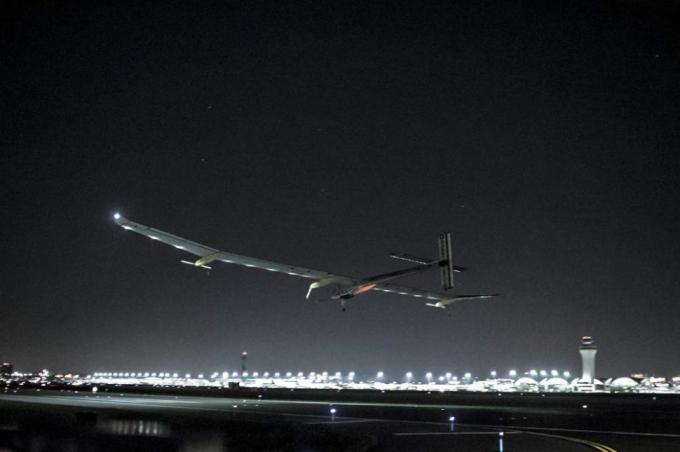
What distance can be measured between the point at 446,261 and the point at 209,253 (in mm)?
12639

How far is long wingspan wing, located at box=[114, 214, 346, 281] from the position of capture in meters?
31.3

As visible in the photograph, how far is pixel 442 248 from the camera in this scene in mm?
34969

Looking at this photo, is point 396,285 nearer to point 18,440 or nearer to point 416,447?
point 416,447

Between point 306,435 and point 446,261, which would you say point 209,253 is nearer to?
point 306,435

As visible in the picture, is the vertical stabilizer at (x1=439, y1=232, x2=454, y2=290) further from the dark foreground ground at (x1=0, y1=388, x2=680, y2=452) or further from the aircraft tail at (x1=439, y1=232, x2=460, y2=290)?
the dark foreground ground at (x1=0, y1=388, x2=680, y2=452)

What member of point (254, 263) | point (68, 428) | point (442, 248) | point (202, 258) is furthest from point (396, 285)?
point (68, 428)

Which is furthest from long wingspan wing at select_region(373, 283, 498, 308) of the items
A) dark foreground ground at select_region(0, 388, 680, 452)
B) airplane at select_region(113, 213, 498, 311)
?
dark foreground ground at select_region(0, 388, 680, 452)

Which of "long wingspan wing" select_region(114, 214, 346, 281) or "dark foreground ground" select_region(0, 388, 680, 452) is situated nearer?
"dark foreground ground" select_region(0, 388, 680, 452)

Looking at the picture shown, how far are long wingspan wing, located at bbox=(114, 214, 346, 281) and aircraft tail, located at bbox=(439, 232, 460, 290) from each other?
613 centimetres

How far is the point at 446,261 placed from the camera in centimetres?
3456

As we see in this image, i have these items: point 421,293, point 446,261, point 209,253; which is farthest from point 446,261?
point 209,253

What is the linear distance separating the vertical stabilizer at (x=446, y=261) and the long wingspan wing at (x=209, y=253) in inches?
241

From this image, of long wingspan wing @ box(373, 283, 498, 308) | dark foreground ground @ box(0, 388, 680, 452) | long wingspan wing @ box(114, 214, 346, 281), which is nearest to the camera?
dark foreground ground @ box(0, 388, 680, 452)

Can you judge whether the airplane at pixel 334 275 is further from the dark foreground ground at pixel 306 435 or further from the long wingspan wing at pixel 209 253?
the dark foreground ground at pixel 306 435
